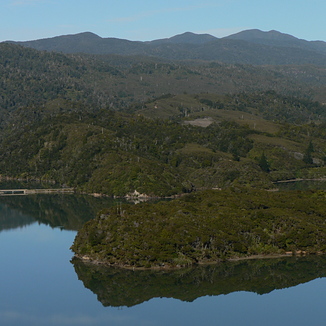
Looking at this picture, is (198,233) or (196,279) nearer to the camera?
(196,279)

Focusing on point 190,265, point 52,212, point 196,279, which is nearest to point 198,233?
point 190,265

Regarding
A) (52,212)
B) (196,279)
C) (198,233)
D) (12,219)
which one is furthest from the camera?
(52,212)

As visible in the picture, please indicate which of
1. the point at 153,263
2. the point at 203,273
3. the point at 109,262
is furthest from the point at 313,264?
the point at 109,262

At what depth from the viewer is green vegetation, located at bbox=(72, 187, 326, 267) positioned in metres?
112

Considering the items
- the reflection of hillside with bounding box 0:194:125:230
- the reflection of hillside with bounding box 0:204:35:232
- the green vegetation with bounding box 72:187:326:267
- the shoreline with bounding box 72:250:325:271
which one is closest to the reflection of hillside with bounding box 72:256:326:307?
the shoreline with bounding box 72:250:325:271

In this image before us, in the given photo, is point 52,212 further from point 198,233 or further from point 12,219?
point 198,233

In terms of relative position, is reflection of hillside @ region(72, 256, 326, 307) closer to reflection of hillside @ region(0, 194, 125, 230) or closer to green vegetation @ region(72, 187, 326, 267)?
green vegetation @ region(72, 187, 326, 267)

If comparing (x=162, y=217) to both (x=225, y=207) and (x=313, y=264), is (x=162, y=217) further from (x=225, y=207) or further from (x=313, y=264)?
(x=313, y=264)

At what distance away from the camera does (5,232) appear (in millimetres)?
154875

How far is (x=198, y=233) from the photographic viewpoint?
377 feet

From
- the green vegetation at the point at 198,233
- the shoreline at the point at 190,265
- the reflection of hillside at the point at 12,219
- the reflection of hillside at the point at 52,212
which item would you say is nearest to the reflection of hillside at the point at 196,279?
the shoreline at the point at 190,265

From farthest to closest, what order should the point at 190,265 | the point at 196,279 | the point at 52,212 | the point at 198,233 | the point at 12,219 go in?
the point at 52,212 < the point at 12,219 < the point at 198,233 < the point at 190,265 < the point at 196,279

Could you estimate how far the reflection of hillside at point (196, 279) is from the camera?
101 metres

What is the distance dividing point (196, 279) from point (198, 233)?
36.4 feet
